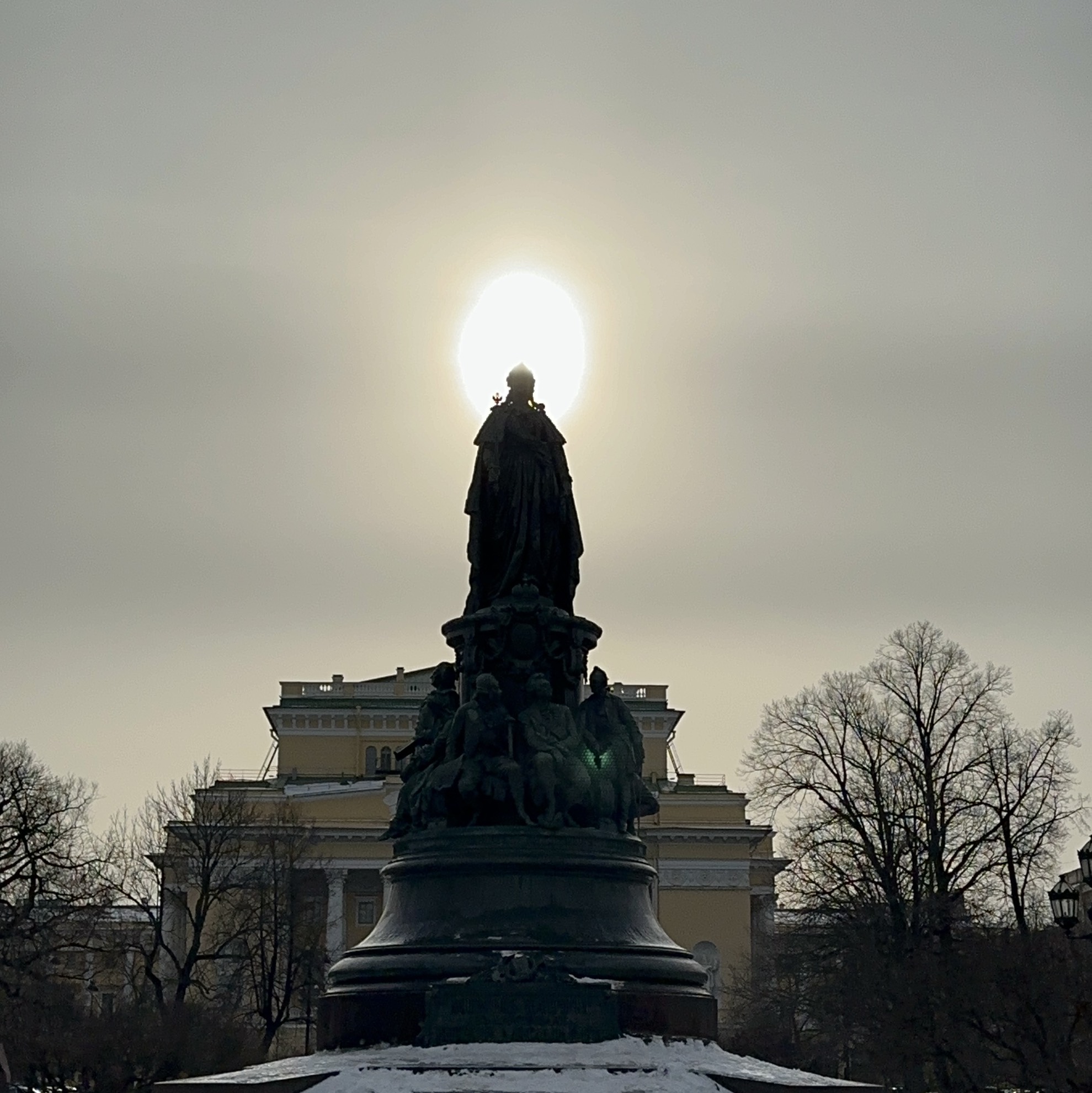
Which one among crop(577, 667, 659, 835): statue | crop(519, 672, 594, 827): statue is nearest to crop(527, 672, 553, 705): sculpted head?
crop(519, 672, 594, 827): statue

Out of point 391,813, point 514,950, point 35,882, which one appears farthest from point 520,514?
point 391,813

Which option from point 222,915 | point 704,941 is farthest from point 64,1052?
point 704,941

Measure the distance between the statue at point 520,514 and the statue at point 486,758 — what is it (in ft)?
4.58

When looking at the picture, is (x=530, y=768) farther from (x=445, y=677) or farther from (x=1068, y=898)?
(x=1068, y=898)

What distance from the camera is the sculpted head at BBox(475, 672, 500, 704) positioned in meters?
17.0

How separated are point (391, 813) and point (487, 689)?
51.1 m

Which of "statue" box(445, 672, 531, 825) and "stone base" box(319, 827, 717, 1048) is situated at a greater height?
"statue" box(445, 672, 531, 825)

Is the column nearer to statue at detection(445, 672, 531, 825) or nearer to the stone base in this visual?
statue at detection(445, 672, 531, 825)

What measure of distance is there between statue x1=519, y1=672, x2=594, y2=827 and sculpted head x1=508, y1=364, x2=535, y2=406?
3179mm

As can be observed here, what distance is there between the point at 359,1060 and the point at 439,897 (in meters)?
1.80

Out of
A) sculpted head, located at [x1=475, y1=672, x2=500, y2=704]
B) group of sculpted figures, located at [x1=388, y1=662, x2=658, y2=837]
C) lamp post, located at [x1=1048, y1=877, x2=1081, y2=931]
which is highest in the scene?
sculpted head, located at [x1=475, y1=672, x2=500, y2=704]

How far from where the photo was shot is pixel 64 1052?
30250 millimetres

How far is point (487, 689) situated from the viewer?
17047 millimetres

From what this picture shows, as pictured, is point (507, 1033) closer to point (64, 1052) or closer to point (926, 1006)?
point (64, 1052)
